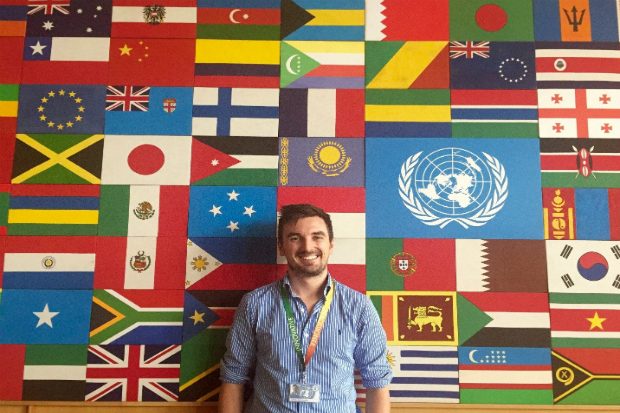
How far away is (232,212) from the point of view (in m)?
2.47

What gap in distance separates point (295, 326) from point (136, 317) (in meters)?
0.79

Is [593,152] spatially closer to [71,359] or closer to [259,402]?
[259,402]

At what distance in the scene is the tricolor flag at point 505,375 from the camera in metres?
2.36

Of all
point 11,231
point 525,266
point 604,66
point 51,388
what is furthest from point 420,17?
point 51,388

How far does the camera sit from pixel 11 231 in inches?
96.7

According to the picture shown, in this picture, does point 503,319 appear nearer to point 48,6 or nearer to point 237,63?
point 237,63

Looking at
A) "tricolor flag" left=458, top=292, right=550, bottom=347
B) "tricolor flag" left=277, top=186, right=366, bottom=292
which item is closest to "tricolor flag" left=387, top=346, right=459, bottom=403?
"tricolor flag" left=458, top=292, right=550, bottom=347

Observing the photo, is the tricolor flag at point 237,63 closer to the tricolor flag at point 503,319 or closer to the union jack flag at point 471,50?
the union jack flag at point 471,50

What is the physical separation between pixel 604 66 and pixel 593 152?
0.44m

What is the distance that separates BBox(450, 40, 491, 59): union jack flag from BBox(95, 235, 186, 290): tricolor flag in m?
1.62

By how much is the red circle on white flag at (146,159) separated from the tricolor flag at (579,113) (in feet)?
6.13

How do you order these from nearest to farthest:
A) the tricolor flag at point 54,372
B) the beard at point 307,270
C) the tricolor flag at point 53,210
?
1. the beard at point 307,270
2. the tricolor flag at point 54,372
3. the tricolor flag at point 53,210

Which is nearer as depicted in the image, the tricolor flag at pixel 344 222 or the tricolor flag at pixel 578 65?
the tricolor flag at pixel 344 222

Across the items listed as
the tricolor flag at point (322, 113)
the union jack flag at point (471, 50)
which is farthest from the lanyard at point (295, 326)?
the union jack flag at point (471, 50)
